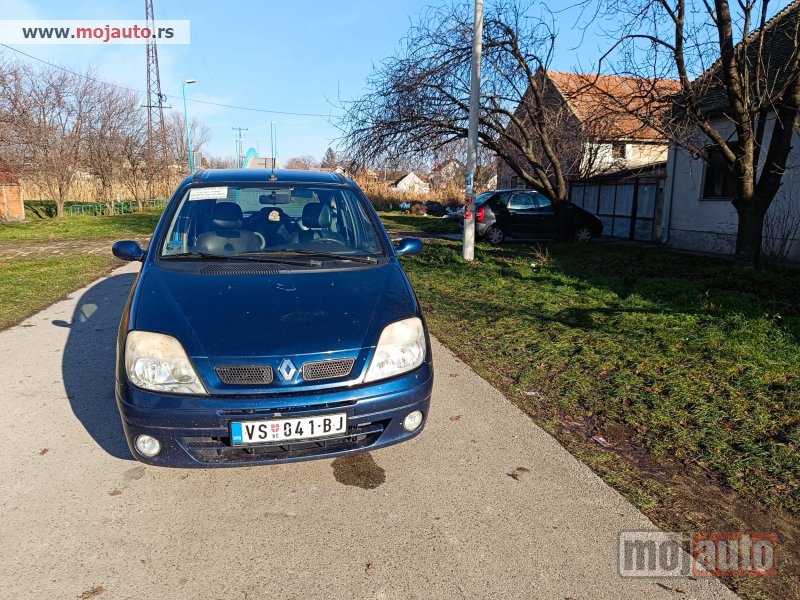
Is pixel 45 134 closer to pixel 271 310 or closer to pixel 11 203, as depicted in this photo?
pixel 11 203

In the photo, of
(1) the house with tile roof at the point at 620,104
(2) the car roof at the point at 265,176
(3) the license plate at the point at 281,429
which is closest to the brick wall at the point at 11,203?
(1) the house with tile roof at the point at 620,104

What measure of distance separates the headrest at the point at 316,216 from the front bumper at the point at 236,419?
167 cm

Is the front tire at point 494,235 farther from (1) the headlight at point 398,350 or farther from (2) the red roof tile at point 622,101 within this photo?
(1) the headlight at point 398,350

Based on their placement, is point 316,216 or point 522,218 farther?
point 522,218

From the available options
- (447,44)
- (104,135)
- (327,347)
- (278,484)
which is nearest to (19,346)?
(278,484)

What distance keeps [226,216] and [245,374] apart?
5.61 feet

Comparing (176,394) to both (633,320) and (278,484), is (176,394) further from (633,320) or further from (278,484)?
(633,320)

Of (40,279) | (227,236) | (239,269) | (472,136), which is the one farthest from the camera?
(472,136)

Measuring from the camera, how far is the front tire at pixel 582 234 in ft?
52.7

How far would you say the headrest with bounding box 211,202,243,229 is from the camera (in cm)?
393

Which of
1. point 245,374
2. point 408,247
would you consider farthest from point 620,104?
point 245,374

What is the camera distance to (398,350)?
3.01 meters

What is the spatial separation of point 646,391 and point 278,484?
2.99 meters

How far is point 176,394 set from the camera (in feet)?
8.79
